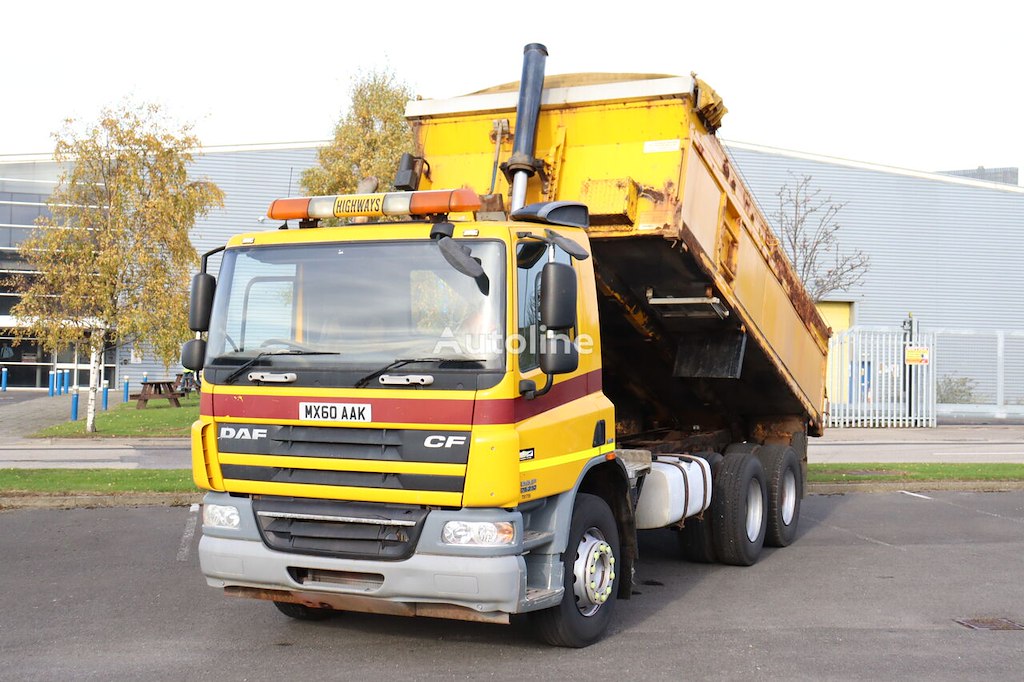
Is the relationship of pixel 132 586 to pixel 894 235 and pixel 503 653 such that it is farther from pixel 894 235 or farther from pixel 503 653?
pixel 894 235

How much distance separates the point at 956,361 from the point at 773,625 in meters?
37.5

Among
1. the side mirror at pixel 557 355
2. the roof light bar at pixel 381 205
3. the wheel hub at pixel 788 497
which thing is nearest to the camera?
the side mirror at pixel 557 355

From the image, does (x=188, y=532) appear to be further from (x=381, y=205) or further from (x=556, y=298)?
(x=556, y=298)

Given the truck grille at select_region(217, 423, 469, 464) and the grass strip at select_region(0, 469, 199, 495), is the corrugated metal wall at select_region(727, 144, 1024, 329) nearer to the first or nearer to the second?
the grass strip at select_region(0, 469, 199, 495)

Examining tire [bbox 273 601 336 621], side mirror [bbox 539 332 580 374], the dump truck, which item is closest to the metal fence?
the dump truck

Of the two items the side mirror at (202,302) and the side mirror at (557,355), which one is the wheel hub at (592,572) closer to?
the side mirror at (557,355)

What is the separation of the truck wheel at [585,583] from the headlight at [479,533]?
2.22 feet

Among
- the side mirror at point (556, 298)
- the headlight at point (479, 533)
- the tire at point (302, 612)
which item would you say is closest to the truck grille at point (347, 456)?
the headlight at point (479, 533)

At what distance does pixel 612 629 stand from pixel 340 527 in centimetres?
210

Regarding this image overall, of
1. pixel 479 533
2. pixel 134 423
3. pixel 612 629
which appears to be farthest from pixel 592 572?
pixel 134 423

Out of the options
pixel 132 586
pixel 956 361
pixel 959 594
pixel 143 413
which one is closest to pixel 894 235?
pixel 956 361

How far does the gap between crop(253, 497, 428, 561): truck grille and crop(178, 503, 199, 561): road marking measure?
3.52 m

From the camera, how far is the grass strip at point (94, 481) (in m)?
12.4

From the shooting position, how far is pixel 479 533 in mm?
5535
